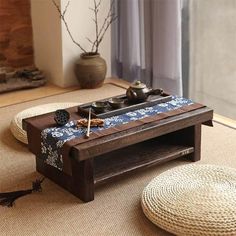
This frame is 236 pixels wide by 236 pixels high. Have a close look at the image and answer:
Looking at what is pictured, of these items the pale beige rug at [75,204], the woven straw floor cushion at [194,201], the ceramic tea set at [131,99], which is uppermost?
the ceramic tea set at [131,99]

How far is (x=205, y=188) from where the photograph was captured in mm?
2188

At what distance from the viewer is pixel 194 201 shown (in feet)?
6.89

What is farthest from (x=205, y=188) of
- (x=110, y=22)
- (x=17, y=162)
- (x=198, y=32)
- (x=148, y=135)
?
(x=110, y=22)

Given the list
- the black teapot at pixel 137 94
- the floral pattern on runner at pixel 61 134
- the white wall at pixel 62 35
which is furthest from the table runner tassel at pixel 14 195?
the white wall at pixel 62 35

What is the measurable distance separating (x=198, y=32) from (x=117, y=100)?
4.81 feet

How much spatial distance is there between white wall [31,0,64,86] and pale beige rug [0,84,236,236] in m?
1.27

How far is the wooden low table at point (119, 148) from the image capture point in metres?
2.27

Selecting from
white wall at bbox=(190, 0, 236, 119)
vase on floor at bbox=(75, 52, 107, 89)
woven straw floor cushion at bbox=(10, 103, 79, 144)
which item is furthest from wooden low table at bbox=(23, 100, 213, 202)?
vase on floor at bbox=(75, 52, 107, 89)

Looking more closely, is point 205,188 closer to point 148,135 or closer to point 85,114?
point 148,135

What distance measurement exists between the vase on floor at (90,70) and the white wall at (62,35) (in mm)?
124

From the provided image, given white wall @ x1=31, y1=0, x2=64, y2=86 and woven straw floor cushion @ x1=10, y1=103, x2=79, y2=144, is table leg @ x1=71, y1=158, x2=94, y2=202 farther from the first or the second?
white wall @ x1=31, y1=0, x2=64, y2=86

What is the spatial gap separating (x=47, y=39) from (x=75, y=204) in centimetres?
215

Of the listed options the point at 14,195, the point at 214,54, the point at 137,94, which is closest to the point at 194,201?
the point at 137,94

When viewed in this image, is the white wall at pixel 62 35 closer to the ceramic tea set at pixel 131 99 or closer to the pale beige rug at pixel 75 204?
the pale beige rug at pixel 75 204
